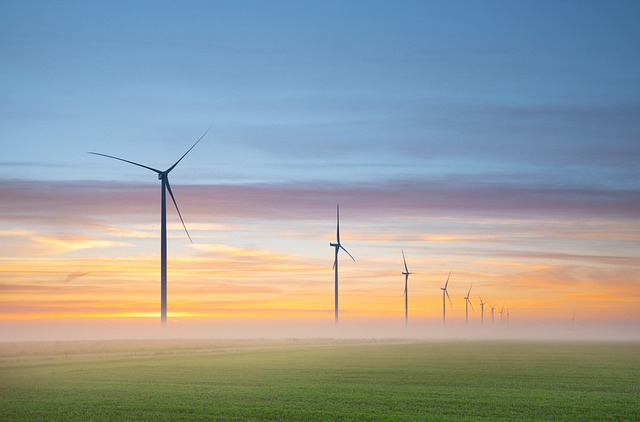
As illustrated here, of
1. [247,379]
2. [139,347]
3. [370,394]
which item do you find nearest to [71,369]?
[247,379]

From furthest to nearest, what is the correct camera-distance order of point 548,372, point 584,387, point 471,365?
point 471,365
point 548,372
point 584,387

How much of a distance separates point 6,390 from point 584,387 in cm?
3841

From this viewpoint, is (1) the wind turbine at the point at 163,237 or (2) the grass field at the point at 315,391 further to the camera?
(1) the wind turbine at the point at 163,237

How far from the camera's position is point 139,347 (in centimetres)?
13050

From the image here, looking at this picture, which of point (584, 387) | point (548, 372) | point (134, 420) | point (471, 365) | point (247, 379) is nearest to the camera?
point (134, 420)

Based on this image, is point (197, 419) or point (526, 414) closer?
point (197, 419)

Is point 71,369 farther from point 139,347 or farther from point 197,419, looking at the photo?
point 139,347

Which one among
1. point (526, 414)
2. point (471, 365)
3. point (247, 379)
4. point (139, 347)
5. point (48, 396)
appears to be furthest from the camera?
point (139, 347)

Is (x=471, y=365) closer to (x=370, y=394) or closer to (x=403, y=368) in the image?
(x=403, y=368)

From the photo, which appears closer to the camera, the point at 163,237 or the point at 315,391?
the point at 315,391

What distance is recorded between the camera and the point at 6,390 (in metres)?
54.8

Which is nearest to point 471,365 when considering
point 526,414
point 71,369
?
point 71,369

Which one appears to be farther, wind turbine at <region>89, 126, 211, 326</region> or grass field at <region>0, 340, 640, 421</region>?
wind turbine at <region>89, 126, 211, 326</region>

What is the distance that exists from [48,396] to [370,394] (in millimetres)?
19051
